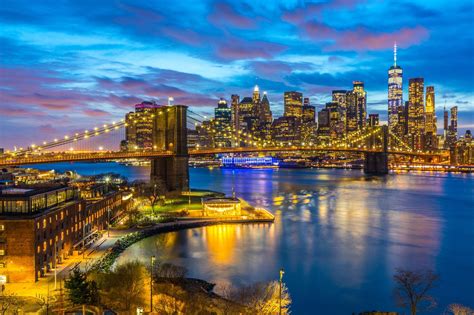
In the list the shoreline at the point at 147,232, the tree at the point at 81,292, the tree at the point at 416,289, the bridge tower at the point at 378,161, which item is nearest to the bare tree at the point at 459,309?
the tree at the point at 416,289

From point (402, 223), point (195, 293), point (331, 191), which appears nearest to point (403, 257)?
point (402, 223)

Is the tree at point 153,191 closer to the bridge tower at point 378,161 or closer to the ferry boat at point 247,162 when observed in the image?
the bridge tower at point 378,161

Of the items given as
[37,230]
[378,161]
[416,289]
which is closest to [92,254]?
[37,230]

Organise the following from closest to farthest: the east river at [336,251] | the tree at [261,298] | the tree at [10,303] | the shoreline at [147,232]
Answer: the tree at [10,303] → the tree at [261,298] → the east river at [336,251] → the shoreline at [147,232]

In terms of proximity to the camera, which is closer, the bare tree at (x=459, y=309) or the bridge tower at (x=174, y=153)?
the bare tree at (x=459, y=309)

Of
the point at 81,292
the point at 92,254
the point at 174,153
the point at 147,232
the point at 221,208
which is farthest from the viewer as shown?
the point at 174,153

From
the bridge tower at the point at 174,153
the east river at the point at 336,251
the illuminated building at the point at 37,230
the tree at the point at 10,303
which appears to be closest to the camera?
the tree at the point at 10,303

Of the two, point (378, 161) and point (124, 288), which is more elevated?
point (378, 161)

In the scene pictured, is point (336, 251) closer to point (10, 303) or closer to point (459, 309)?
point (459, 309)
